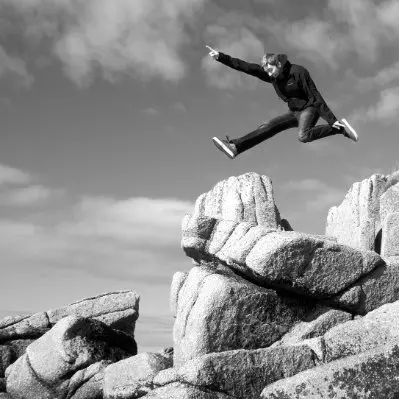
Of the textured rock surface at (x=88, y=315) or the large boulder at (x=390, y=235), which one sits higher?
the large boulder at (x=390, y=235)

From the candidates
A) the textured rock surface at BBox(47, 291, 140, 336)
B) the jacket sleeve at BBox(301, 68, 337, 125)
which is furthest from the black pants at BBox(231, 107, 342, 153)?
the textured rock surface at BBox(47, 291, 140, 336)

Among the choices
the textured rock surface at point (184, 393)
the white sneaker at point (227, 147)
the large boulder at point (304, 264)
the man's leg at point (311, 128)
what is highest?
the man's leg at point (311, 128)

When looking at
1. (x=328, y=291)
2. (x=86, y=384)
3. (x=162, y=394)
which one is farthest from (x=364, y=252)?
(x=86, y=384)

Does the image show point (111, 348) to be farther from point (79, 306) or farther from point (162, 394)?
point (162, 394)

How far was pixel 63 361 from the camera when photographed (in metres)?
23.7

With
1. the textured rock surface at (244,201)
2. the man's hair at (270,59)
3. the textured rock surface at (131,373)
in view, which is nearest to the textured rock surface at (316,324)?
the textured rock surface at (131,373)

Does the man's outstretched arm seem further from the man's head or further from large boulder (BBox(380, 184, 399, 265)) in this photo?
large boulder (BBox(380, 184, 399, 265))

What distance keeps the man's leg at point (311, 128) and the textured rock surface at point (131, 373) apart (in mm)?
8456

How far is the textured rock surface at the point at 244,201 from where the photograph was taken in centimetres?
2661

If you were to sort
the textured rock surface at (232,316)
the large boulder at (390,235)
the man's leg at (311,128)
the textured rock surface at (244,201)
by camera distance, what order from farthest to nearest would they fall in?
the textured rock surface at (244,201) → the large boulder at (390,235) → the man's leg at (311,128) → the textured rock surface at (232,316)

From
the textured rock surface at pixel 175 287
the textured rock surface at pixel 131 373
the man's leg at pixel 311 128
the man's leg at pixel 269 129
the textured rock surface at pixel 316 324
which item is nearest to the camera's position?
the textured rock surface at pixel 316 324

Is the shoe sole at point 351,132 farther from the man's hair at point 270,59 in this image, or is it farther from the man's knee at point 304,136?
the man's hair at point 270,59

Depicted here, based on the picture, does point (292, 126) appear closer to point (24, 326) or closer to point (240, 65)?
point (240, 65)

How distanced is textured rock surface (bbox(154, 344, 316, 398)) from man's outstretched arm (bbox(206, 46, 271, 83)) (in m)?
8.88
